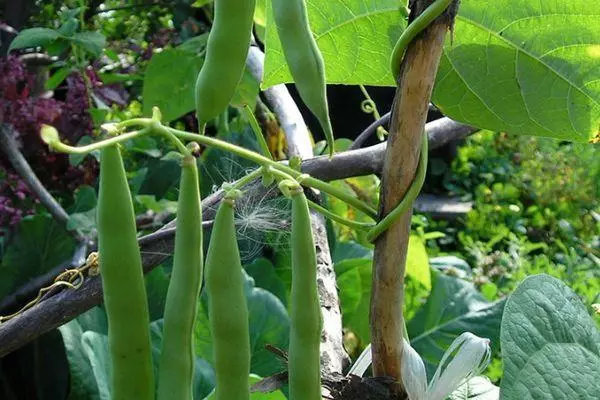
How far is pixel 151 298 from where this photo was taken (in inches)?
54.7

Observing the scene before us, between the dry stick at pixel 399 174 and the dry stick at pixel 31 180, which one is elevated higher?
the dry stick at pixel 399 174

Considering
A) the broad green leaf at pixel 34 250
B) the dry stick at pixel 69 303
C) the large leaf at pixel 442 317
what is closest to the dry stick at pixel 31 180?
the broad green leaf at pixel 34 250

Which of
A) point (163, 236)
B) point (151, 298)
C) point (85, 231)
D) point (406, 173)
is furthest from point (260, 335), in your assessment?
point (406, 173)

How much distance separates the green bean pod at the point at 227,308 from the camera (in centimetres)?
44

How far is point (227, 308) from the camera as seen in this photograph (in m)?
0.46

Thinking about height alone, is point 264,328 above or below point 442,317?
above

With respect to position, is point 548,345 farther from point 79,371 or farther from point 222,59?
point 79,371

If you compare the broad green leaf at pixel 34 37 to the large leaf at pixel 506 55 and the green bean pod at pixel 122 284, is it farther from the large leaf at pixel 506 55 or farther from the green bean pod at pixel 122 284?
the green bean pod at pixel 122 284

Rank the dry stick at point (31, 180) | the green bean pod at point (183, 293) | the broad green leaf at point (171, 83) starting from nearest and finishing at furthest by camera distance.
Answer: the green bean pod at point (183, 293) → the broad green leaf at point (171, 83) → the dry stick at point (31, 180)

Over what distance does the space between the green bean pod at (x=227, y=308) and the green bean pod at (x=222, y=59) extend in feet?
0.21

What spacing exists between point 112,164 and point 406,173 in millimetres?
185

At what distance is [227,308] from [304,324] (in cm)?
5

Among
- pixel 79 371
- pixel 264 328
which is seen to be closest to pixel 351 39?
pixel 264 328

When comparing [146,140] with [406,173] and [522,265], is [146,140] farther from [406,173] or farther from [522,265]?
[406,173]
